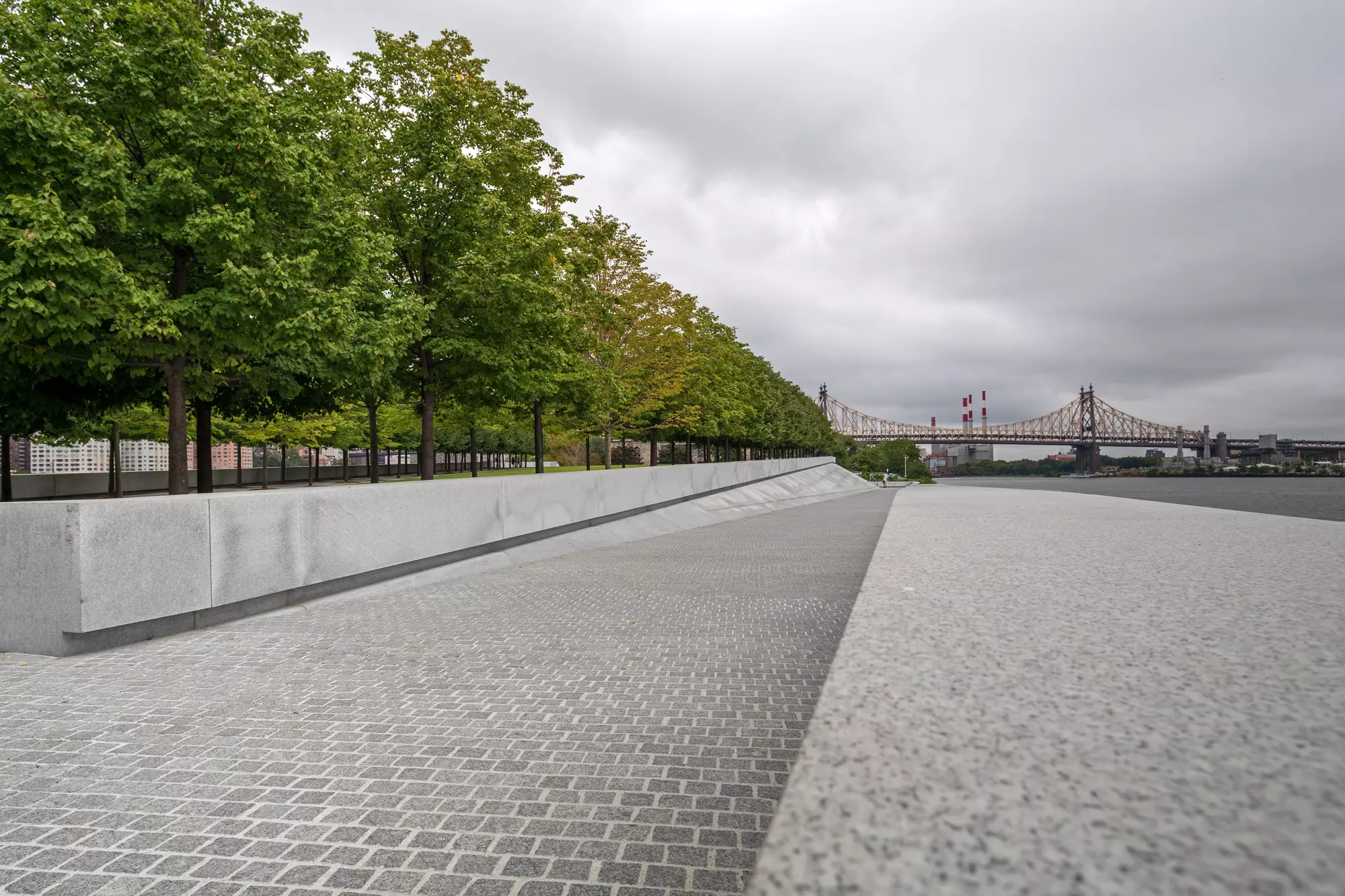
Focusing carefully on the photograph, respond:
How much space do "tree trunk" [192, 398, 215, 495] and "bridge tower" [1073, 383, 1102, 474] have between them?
166337mm

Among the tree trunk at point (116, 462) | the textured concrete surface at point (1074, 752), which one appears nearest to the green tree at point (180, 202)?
the textured concrete surface at point (1074, 752)

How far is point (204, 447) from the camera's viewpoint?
19688mm

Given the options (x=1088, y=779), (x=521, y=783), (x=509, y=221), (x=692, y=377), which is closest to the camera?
(x=1088, y=779)

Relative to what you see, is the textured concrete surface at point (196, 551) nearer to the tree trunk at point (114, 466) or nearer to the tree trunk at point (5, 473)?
the tree trunk at point (5, 473)

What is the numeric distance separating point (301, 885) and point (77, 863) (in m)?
1.05

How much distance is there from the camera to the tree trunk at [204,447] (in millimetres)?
18812

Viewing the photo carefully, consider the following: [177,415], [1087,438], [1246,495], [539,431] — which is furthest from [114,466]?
[1087,438]

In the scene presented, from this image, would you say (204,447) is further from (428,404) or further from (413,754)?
(413,754)

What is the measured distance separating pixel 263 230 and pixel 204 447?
7957 millimetres

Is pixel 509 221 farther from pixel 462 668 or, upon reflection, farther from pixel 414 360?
pixel 462 668

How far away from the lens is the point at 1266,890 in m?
1.04

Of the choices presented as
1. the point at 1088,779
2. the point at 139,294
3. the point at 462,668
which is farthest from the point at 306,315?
the point at 1088,779

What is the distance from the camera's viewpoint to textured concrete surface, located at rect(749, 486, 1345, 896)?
1153 mm

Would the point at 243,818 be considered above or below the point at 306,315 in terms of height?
below
